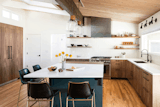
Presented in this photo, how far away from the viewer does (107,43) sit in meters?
6.98

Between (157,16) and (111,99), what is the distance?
9.71ft

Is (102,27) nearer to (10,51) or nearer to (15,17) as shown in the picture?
(15,17)

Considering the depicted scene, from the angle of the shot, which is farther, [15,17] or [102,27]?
[102,27]

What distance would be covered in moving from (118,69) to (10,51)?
486 cm

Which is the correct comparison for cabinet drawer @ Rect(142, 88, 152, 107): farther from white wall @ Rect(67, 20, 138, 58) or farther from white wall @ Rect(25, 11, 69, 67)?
white wall @ Rect(25, 11, 69, 67)

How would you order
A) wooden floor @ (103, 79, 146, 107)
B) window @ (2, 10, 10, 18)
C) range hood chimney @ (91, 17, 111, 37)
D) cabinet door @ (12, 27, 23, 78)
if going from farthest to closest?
range hood chimney @ (91, 17, 111, 37) < cabinet door @ (12, 27, 23, 78) < window @ (2, 10, 10, 18) < wooden floor @ (103, 79, 146, 107)

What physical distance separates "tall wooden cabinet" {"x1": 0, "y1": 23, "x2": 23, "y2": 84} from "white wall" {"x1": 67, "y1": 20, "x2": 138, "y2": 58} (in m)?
2.50

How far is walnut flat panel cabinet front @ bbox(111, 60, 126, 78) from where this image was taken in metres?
6.12

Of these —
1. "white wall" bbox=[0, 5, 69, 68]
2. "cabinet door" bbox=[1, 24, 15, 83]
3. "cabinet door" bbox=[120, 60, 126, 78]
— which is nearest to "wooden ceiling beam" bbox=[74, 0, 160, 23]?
"cabinet door" bbox=[120, 60, 126, 78]

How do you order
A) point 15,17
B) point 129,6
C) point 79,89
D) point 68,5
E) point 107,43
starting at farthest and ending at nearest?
1. point 107,43
2. point 15,17
3. point 129,6
4. point 68,5
5. point 79,89

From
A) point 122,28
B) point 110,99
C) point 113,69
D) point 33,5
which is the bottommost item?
point 110,99

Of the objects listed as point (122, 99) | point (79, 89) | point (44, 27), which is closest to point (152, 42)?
point (122, 99)

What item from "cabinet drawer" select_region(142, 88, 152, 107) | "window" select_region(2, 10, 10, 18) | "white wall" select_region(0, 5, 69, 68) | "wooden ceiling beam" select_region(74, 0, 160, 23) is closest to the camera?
"cabinet drawer" select_region(142, 88, 152, 107)

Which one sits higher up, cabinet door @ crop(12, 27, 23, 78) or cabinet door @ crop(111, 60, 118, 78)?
cabinet door @ crop(12, 27, 23, 78)
